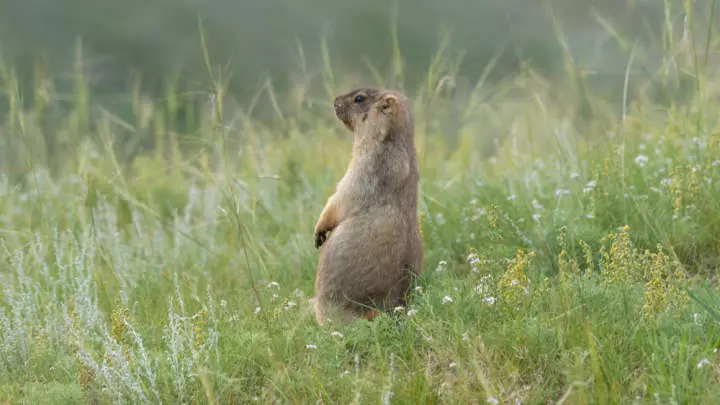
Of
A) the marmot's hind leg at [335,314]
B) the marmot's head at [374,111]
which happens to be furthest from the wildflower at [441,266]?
the marmot's head at [374,111]

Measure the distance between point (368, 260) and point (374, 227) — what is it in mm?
168

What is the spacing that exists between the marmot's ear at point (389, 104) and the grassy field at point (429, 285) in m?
0.40

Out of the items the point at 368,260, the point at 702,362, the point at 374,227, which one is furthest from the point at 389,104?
the point at 702,362

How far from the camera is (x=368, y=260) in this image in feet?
15.6

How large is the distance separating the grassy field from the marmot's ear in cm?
40

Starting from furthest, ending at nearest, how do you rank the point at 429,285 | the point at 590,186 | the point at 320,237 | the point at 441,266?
the point at 590,186 → the point at 441,266 → the point at 320,237 → the point at 429,285

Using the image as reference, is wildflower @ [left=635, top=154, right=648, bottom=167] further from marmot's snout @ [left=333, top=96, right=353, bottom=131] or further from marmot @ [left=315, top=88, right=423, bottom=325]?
marmot's snout @ [left=333, top=96, right=353, bottom=131]

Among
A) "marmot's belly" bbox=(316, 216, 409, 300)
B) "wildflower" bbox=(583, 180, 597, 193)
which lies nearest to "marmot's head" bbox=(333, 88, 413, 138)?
"marmot's belly" bbox=(316, 216, 409, 300)

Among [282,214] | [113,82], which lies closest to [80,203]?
[282,214]

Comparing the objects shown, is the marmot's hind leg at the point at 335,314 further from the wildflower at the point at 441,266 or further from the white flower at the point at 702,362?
the white flower at the point at 702,362

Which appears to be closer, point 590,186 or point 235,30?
point 590,186

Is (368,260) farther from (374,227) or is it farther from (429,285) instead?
(429,285)

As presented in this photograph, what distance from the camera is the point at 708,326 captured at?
420 centimetres

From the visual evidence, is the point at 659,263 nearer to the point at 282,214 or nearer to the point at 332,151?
the point at 282,214
